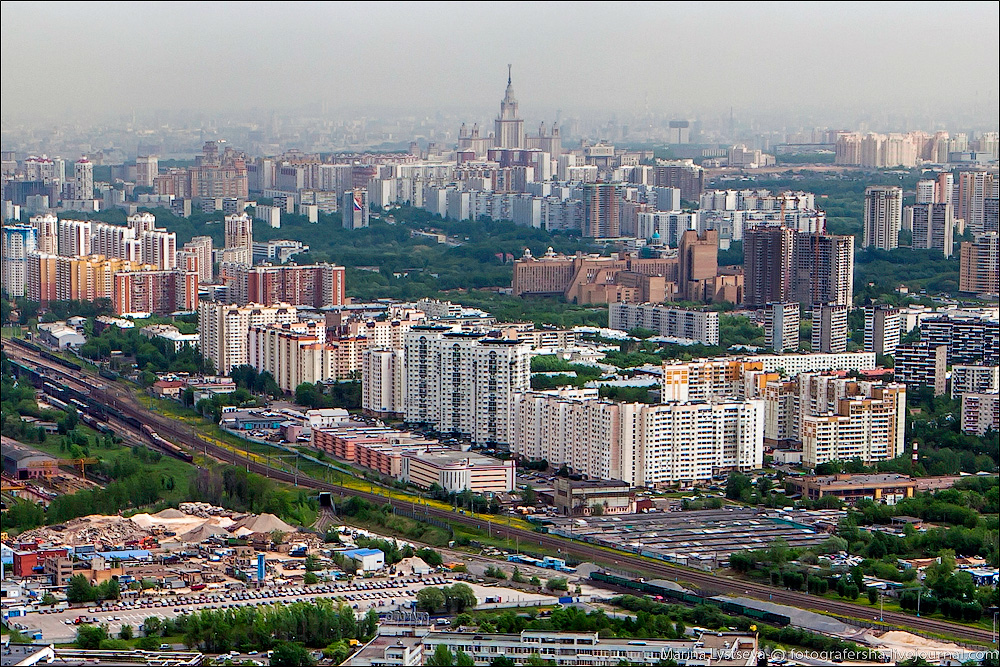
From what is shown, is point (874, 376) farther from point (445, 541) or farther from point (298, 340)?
point (445, 541)

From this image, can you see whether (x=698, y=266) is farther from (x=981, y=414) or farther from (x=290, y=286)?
(x=981, y=414)

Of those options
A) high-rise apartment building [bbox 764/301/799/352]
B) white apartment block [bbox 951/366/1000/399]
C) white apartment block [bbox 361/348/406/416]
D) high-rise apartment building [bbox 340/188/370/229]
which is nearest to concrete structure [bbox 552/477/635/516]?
white apartment block [bbox 361/348/406/416]

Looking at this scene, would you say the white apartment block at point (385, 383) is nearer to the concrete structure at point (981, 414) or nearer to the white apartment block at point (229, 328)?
the white apartment block at point (229, 328)

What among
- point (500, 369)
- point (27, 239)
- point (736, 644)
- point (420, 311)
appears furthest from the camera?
point (27, 239)

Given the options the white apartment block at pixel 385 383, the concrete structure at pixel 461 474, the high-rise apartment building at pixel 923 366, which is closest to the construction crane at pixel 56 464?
the concrete structure at pixel 461 474

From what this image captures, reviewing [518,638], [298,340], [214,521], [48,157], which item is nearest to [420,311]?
[298,340]
